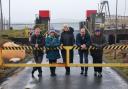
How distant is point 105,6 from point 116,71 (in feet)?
184

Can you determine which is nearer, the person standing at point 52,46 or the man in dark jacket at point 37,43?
the man in dark jacket at point 37,43

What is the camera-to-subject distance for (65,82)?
17.4 meters

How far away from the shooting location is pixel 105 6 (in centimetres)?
7706

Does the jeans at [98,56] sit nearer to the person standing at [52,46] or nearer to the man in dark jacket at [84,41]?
the man in dark jacket at [84,41]

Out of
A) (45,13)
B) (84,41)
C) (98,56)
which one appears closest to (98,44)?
(98,56)

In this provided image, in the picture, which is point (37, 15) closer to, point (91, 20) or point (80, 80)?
point (91, 20)

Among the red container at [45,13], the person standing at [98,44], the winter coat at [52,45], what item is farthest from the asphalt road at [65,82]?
the red container at [45,13]

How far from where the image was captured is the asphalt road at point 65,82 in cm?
1619

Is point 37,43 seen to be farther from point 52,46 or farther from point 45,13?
point 45,13

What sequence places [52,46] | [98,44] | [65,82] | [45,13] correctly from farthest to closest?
[45,13] → [52,46] → [98,44] → [65,82]

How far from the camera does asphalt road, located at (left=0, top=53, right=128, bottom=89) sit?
53.1ft

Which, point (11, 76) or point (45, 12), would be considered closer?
point (11, 76)

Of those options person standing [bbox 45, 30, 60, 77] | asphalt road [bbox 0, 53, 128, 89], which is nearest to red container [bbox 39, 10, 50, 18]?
asphalt road [bbox 0, 53, 128, 89]

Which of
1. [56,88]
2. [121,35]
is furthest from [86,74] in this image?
[121,35]
